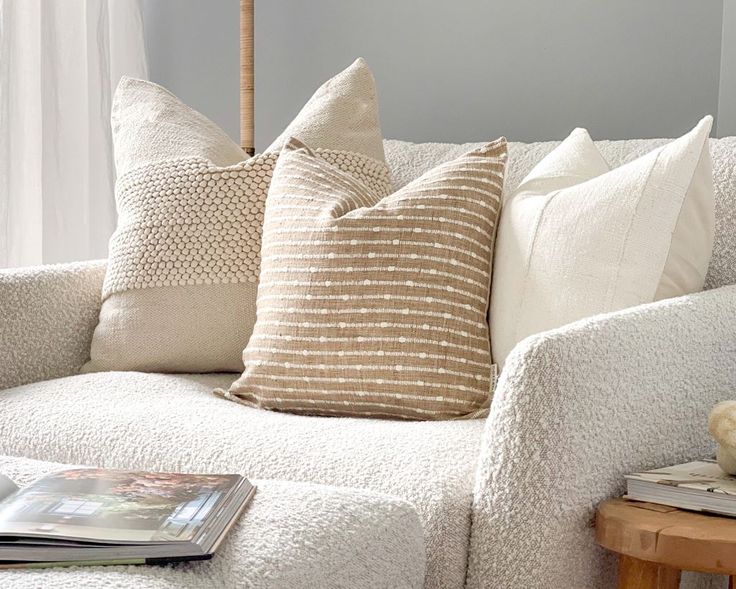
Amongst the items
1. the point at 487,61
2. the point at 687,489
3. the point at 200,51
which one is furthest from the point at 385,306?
the point at 200,51

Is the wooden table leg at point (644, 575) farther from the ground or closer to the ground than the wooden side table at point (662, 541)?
closer to the ground

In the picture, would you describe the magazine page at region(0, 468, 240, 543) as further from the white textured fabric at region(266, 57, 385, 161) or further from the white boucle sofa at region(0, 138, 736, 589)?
the white textured fabric at region(266, 57, 385, 161)

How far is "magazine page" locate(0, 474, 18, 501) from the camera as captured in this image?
0.92m

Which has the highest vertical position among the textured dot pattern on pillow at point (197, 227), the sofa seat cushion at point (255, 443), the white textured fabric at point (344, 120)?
the white textured fabric at point (344, 120)

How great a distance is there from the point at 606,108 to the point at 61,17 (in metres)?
1.32

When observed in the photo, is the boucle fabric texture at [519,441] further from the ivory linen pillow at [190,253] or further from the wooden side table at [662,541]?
the ivory linen pillow at [190,253]

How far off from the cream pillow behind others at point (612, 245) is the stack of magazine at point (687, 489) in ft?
0.97

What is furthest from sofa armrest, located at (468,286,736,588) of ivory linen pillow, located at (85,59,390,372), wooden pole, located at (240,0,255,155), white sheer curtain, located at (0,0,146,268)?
white sheer curtain, located at (0,0,146,268)

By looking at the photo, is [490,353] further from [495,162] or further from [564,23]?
[564,23]

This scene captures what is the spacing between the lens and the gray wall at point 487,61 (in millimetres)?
1981

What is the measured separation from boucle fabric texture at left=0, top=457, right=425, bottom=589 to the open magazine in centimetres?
1

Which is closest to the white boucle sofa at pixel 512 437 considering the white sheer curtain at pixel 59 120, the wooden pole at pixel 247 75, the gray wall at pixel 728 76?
the gray wall at pixel 728 76

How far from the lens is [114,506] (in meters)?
0.85

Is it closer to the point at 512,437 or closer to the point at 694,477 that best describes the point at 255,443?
the point at 512,437
